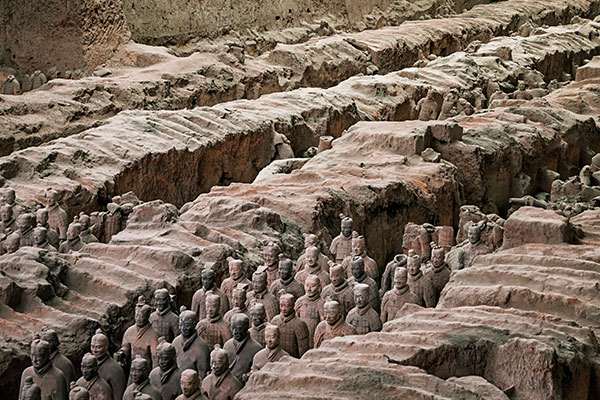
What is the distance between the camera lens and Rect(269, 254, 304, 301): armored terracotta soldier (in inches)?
264

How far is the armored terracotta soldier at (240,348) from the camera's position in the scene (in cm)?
544

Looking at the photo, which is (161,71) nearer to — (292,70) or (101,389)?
(292,70)

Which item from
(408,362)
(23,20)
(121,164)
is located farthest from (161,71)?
(408,362)

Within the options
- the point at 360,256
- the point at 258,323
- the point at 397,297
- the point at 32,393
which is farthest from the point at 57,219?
the point at 32,393

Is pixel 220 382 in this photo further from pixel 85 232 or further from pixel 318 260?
Answer: pixel 85 232

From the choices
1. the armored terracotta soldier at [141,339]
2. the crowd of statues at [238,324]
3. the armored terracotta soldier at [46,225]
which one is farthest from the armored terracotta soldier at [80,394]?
the armored terracotta soldier at [46,225]

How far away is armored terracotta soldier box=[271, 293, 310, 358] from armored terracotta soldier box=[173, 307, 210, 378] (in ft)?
1.89

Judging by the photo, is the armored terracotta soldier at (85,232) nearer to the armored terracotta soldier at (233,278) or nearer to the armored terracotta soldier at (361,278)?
the armored terracotta soldier at (233,278)

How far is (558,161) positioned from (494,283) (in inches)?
252

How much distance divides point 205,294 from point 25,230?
185 centimetres

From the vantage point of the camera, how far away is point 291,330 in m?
5.98

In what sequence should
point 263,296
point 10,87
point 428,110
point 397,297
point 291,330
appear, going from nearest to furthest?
point 291,330, point 263,296, point 397,297, point 10,87, point 428,110

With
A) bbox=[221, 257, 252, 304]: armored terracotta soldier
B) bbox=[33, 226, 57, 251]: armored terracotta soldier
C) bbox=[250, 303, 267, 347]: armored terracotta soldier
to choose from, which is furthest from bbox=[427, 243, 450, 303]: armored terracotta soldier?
bbox=[33, 226, 57, 251]: armored terracotta soldier

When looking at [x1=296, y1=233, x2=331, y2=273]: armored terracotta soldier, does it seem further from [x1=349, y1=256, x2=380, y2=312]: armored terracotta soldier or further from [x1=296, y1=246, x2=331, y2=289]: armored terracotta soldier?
[x1=349, y1=256, x2=380, y2=312]: armored terracotta soldier
